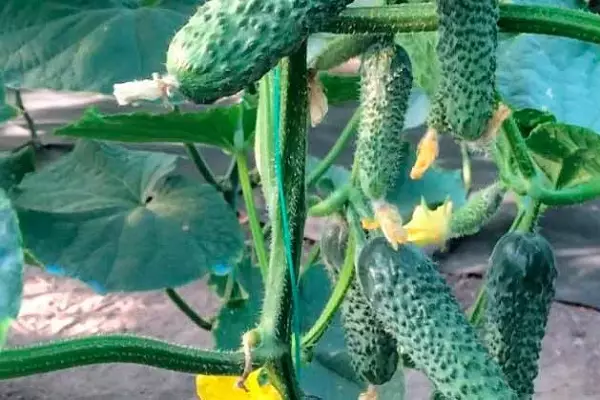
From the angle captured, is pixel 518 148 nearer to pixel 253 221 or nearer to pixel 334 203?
pixel 334 203

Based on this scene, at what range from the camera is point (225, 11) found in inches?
17.6

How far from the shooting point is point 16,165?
1.27 metres

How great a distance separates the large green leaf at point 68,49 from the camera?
3.36 ft

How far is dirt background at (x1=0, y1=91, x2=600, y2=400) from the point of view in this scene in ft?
7.14

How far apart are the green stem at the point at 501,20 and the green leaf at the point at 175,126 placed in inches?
16.0

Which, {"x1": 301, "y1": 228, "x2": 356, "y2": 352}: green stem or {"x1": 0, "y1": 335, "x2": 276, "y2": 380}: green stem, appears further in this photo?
{"x1": 301, "y1": 228, "x2": 356, "y2": 352}: green stem

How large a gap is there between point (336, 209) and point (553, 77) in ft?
1.11

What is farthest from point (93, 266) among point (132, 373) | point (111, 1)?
point (132, 373)

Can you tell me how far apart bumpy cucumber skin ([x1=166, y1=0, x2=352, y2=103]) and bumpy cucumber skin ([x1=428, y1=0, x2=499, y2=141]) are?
0.08 metres

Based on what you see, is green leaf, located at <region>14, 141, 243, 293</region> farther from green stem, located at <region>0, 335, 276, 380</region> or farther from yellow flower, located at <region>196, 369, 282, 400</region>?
green stem, located at <region>0, 335, 276, 380</region>

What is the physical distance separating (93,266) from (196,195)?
0.14 m

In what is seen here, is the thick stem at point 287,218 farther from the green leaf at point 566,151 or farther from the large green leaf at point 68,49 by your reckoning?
the large green leaf at point 68,49

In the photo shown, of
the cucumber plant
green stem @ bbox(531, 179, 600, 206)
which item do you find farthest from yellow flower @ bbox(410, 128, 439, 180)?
green stem @ bbox(531, 179, 600, 206)

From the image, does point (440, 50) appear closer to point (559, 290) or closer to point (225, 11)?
point (225, 11)
